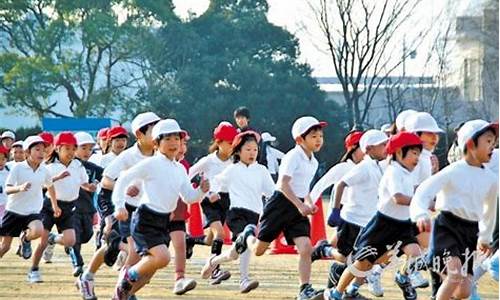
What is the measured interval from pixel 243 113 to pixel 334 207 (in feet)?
12.6

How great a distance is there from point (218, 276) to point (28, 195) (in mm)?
2335

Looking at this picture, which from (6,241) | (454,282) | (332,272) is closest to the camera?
(454,282)

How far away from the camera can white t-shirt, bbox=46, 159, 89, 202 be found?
44.0ft

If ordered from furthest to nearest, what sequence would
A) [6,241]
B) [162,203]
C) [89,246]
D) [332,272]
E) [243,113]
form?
[89,246] < [243,113] < [6,241] < [332,272] < [162,203]

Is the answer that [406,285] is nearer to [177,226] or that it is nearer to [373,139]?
[373,139]

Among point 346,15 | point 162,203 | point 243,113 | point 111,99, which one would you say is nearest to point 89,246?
point 243,113

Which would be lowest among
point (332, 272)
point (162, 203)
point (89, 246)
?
point (89, 246)

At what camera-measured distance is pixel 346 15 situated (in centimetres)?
3812

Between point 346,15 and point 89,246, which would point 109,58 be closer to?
point 346,15

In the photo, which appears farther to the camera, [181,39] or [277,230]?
[181,39]

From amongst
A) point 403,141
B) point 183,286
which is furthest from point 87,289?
point 403,141

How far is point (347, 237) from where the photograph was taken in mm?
10586

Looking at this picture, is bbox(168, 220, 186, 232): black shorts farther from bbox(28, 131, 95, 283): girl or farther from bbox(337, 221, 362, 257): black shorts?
bbox(28, 131, 95, 283): girl

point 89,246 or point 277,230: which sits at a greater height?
point 277,230
